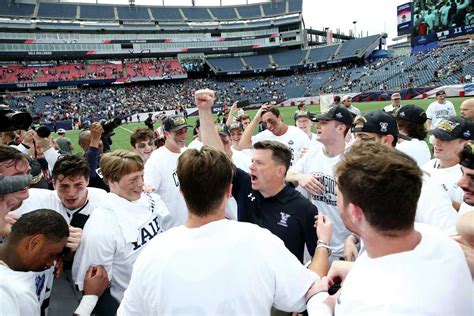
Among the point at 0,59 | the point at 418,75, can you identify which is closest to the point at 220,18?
the point at 0,59

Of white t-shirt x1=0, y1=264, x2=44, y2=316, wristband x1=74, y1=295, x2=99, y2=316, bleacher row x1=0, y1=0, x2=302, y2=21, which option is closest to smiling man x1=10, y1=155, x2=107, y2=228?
wristband x1=74, y1=295, x2=99, y2=316

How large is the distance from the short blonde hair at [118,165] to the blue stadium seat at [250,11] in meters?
95.2

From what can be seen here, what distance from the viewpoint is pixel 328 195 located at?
12.9 ft

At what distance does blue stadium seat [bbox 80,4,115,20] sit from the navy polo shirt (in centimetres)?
8511

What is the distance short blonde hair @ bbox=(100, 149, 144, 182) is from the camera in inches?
126

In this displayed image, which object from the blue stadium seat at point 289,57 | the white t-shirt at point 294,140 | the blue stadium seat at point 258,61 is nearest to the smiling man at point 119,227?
the white t-shirt at point 294,140

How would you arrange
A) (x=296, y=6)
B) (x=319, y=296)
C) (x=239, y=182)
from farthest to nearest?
(x=296, y=6), (x=239, y=182), (x=319, y=296)

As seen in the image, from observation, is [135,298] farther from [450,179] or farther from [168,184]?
[450,179]

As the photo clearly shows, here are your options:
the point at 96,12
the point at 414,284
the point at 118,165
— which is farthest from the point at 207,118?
the point at 96,12

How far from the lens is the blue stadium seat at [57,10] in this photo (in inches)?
2827

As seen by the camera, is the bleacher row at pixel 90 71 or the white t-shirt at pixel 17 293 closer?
the white t-shirt at pixel 17 293

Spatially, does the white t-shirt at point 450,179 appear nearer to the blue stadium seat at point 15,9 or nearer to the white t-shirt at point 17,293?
the white t-shirt at point 17,293

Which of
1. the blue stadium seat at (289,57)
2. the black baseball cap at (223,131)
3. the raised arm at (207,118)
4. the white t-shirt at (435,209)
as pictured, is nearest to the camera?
the white t-shirt at (435,209)

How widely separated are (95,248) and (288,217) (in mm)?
1635
